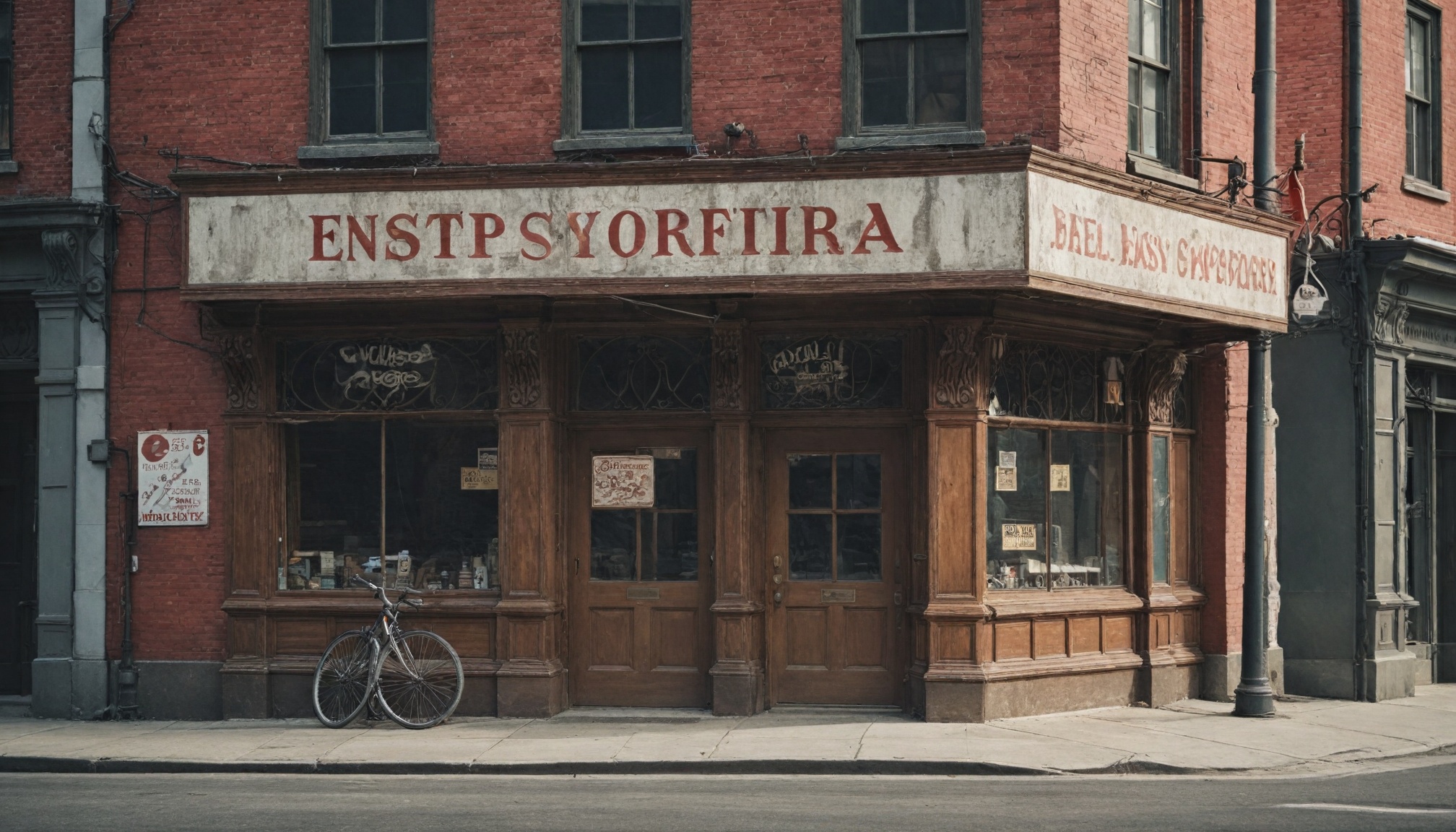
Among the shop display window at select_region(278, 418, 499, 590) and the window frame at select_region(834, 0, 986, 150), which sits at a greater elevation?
the window frame at select_region(834, 0, 986, 150)

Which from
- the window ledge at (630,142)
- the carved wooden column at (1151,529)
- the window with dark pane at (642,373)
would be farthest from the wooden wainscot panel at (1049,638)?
the window ledge at (630,142)

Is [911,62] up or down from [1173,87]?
down

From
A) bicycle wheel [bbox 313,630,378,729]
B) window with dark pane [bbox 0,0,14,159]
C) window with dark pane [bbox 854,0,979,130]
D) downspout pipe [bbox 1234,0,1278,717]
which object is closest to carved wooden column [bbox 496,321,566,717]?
bicycle wheel [bbox 313,630,378,729]

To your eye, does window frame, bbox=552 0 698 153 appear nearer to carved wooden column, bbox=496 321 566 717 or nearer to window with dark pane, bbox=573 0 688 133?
window with dark pane, bbox=573 0 688 133

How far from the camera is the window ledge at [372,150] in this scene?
13.4 metres

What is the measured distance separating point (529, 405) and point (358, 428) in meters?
1.67

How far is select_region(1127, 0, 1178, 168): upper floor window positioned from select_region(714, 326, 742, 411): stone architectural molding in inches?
163

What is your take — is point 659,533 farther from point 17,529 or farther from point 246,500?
point 17,529

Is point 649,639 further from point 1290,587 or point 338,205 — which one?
point 1290,587

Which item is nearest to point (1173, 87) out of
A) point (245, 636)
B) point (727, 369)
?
point (727, 369)

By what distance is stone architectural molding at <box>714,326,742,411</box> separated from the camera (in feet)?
43.0

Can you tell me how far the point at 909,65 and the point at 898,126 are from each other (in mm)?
549

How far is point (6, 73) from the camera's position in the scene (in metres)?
14.4

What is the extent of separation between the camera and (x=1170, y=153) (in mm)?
14383
